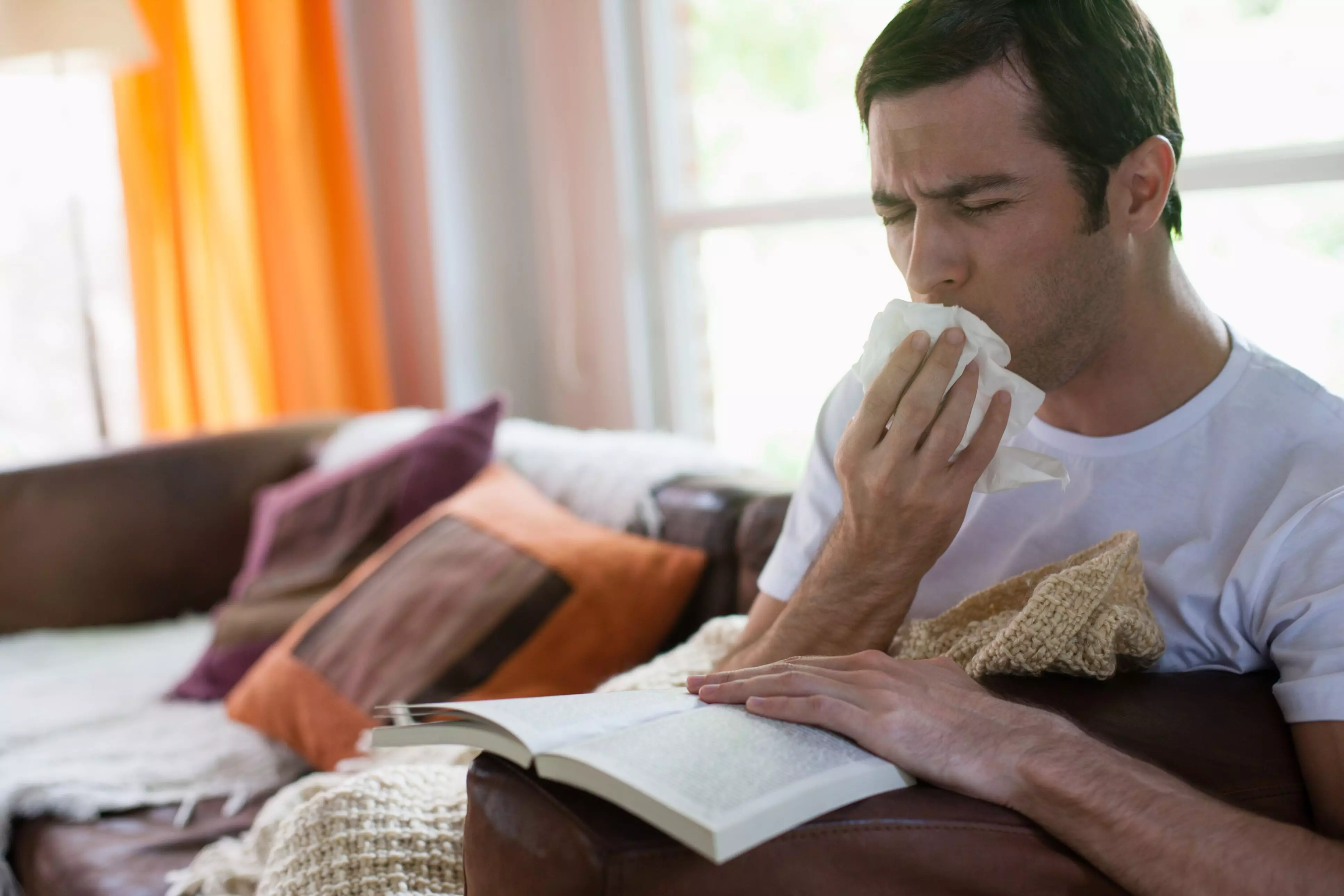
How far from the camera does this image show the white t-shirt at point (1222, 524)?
0.94 metres

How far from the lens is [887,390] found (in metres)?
1.06

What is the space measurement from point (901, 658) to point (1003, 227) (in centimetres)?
41

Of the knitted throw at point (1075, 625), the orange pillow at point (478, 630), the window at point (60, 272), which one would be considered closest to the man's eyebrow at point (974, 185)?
the knitted throw at point (1075, 625)

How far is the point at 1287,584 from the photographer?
0.96m

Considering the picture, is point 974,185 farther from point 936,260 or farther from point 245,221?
→ point 245,221

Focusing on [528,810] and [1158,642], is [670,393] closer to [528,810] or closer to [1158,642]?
[1158,642]

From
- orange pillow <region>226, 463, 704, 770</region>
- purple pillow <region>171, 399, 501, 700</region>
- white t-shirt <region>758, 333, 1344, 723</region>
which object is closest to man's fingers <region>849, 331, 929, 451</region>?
white t-shirt <region>758, 333, 1344, 723</region>

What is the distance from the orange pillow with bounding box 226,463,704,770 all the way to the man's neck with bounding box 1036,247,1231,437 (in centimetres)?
64

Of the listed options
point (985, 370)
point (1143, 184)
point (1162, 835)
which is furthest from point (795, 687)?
point (1143, 184)

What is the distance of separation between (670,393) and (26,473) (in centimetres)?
131

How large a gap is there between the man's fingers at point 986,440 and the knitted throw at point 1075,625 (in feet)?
0.35

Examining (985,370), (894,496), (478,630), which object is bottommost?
(478,630)

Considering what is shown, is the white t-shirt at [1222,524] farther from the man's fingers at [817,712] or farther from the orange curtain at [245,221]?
the orange curtain at [245,221]

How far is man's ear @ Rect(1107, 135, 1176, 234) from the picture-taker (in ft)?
3.70
